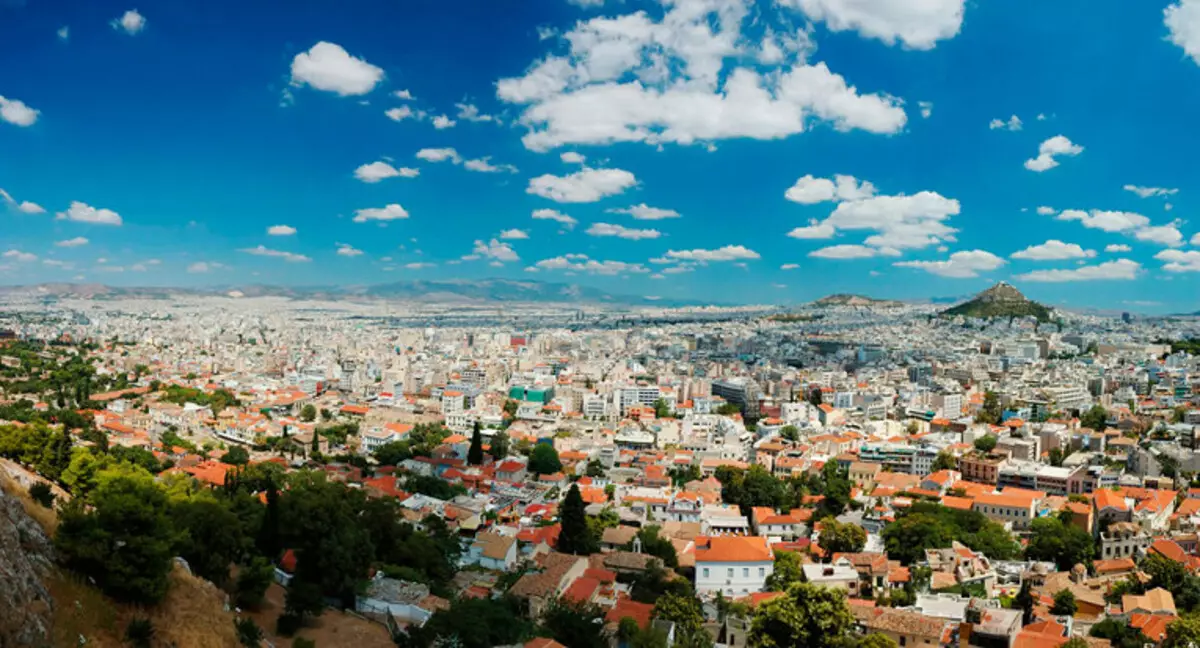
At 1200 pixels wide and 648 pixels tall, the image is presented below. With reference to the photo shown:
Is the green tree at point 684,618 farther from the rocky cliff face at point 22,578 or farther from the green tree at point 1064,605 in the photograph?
the rocky cliff face at point 22,578

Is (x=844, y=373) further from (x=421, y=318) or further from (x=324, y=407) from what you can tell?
(x=421, y=318)

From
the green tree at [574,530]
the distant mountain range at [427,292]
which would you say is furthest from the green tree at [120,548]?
the distant mountain range at [427,292]

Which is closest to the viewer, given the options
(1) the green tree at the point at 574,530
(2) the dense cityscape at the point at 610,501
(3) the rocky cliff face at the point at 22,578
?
(3) the rocky cliff face at the point at 22,578

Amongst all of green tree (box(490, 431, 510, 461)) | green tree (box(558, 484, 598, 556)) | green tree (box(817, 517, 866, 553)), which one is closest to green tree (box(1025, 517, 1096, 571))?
green tree (box(817, 517, 866, 553))

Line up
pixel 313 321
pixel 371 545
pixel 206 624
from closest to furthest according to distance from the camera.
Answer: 1. pixel 206 624
2. pixel 371 545
3. pixel 313 321

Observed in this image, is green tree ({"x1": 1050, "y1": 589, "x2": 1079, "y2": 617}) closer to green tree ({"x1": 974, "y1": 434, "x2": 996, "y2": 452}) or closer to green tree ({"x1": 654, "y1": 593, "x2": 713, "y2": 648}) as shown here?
green tree ({"x1": 654, "y1": 593, "x2": 713, "y2": 648})

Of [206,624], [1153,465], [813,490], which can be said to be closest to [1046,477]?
[1153,465]
